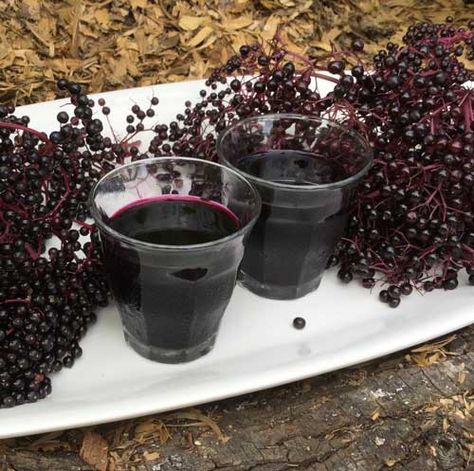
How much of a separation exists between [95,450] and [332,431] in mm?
293

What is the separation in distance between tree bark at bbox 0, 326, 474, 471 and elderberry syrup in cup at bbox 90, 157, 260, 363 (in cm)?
11

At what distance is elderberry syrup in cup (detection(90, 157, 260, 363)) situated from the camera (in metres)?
0.87

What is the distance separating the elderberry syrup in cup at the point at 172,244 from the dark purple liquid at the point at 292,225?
2.8 inches

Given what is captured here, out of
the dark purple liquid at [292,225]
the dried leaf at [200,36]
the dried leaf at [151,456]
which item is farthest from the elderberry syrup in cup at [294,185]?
the dried leaf at [200,36]

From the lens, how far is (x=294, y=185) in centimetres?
102

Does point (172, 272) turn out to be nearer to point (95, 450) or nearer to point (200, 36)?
point (95, 450)

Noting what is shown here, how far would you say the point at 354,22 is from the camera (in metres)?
1.91

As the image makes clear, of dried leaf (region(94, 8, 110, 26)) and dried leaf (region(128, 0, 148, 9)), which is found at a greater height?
dried leaf (region(128, 0, 148, 9))

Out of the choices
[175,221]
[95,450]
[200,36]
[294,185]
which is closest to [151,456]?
[95,450]

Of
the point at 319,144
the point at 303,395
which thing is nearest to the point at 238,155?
the point at 319,144

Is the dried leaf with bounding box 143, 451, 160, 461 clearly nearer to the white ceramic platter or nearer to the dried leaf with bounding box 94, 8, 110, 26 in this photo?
the white ceramic platter

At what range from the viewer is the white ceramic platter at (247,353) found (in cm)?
86

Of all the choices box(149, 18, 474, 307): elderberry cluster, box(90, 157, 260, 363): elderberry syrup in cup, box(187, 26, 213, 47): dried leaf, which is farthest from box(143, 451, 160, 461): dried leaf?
box(187, 26, 213, 47): dried leaf

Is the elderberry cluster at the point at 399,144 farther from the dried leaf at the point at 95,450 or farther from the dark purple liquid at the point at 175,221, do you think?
the dried leaf at the point at 95,450
